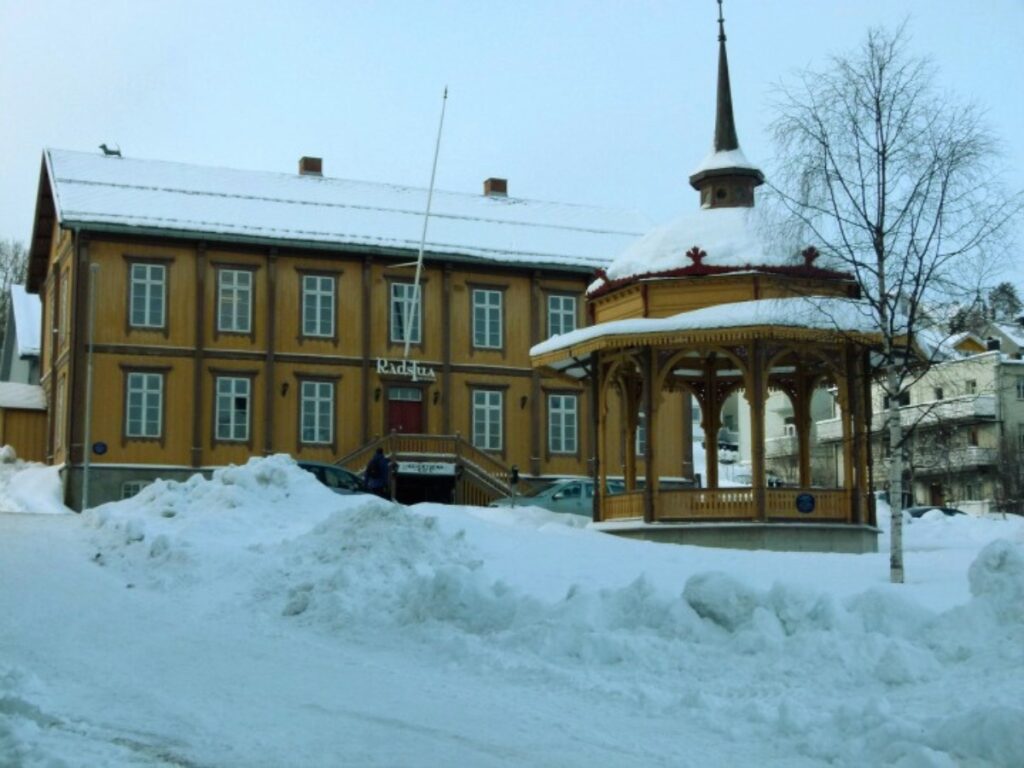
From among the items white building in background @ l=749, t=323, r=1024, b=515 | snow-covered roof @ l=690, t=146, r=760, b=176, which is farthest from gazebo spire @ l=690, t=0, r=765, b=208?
white building in background @ l=749, t=323, r=1024, b=515

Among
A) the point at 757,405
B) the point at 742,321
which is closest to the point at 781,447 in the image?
the point at 757,405

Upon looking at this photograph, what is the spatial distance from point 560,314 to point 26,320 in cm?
2539

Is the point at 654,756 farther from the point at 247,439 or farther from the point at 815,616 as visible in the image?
the point at 247,439

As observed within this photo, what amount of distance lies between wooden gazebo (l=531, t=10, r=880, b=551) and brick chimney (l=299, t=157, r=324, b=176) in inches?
1096

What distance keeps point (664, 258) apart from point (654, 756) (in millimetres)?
16486

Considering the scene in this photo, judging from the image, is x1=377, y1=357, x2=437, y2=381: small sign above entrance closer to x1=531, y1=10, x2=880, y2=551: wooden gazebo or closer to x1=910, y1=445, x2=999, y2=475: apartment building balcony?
x1=531, y1=10, x2=880, y2=551: wooden gazebo

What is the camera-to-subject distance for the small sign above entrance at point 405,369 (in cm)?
4528

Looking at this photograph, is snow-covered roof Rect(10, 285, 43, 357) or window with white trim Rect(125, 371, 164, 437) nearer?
window with white trim Rect(125, 371, 164, 437)

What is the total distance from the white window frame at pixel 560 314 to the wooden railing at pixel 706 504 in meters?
23.8

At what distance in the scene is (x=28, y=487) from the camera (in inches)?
1679

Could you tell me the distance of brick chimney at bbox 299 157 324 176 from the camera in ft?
171

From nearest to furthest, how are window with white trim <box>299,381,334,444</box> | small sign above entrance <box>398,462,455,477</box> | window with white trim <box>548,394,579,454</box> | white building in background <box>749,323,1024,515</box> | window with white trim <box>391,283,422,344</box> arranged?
small sign above entrance <box>398,462,455,477</box>
window with white trim <box>299,381,334,444</box>
window with white trim <box>391,283,422,344</box>
window with white trim <box>548,394,579,454</box>
white building in background <box>749,323,1024,515</box>

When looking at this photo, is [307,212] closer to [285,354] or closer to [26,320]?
[285,354]

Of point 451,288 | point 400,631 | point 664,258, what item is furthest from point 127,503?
point 451,288
